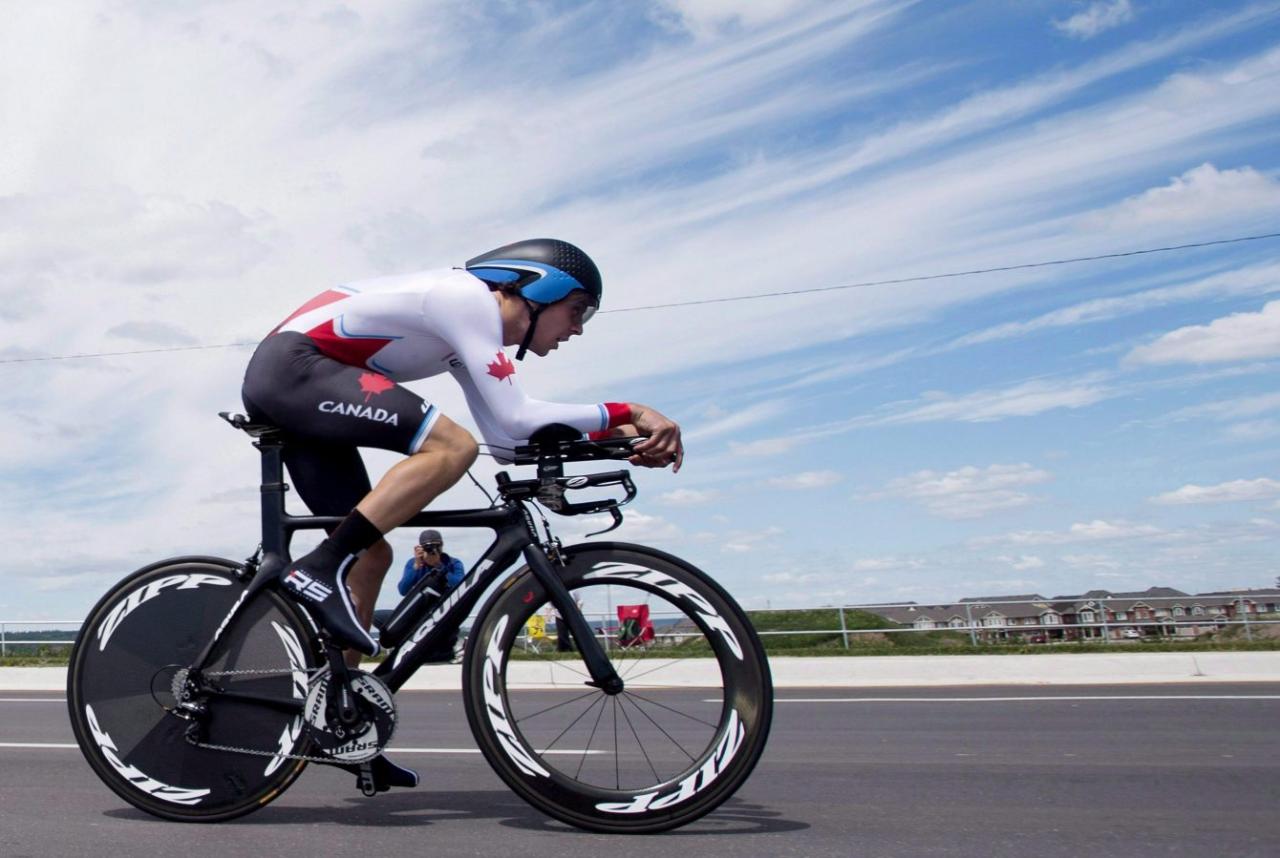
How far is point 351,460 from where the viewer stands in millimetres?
4031

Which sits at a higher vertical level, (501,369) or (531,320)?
(531,320)

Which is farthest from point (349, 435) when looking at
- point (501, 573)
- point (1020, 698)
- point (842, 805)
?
point (1020, 698)

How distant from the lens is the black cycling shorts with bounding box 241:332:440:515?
3.69 meters

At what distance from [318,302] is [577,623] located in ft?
4.09

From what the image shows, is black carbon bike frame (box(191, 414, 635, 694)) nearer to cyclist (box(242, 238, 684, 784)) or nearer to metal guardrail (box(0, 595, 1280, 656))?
cyclist (box(242, 238, 684, 784))

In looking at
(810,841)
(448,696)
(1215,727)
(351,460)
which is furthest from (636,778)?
(448,696)

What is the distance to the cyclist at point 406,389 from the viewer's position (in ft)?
12.0

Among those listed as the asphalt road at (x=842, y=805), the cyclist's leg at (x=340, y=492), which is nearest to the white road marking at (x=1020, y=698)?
the asphalt road at (x=842, y=805)

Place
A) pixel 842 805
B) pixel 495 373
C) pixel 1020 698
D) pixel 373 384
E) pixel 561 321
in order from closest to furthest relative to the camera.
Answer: pixel 495 373, pixel 373 384, pixel 561 321, pixel 842 805, pixel 1020 698

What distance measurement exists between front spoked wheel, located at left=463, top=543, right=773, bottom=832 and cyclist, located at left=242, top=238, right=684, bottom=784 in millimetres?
354

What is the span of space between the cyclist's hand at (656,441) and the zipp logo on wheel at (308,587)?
992mm

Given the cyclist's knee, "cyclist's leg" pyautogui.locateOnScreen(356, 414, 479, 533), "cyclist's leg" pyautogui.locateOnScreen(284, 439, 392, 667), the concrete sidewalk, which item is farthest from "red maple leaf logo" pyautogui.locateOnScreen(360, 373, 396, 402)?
the concrete sidewalk

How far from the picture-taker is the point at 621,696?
3.85 meters

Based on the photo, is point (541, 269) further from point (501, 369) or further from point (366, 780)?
point (366, 780)
